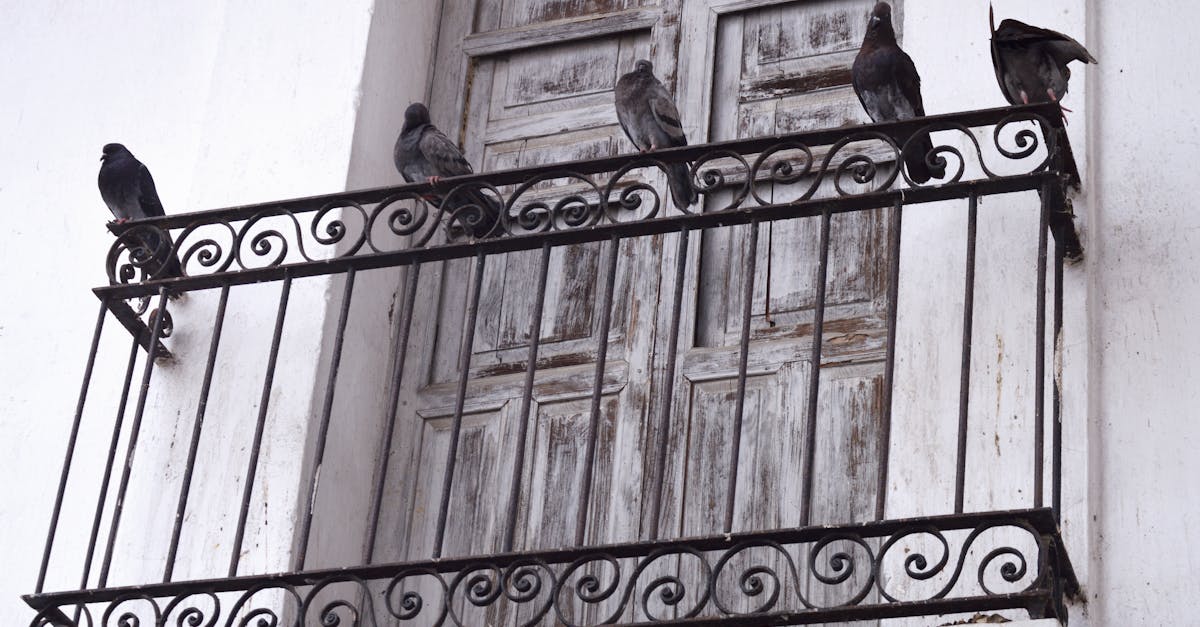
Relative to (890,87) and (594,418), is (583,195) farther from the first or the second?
(594,418)

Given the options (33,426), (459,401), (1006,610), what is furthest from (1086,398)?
(33,426)

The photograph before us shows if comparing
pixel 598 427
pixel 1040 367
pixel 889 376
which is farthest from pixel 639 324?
pixel 1040 367

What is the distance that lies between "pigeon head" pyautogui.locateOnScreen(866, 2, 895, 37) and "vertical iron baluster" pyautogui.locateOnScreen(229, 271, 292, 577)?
1728 millimetres

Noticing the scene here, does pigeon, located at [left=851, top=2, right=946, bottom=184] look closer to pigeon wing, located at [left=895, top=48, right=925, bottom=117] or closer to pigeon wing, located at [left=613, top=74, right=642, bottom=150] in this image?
pigeon wing, located at [left=895, top=48, right=925, bottom=117]

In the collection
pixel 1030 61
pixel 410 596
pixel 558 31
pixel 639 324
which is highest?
pixel 558 31

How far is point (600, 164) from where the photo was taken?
5562 mm

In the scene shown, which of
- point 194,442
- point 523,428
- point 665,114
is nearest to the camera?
point 523,428

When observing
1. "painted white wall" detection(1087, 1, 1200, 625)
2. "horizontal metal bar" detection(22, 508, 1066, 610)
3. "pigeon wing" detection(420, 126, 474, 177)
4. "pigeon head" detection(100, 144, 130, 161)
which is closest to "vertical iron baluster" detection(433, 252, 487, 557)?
"horizontal metal bar" detection(22, 508, 1066, 610)

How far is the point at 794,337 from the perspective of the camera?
5891mm

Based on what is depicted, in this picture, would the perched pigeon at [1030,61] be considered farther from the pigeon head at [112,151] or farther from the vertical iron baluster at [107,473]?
the pigeon head at [112,151]

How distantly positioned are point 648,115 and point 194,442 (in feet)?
5.15

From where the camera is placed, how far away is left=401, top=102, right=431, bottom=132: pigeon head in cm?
628

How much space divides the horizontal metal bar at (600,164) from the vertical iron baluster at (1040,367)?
23 centimetres

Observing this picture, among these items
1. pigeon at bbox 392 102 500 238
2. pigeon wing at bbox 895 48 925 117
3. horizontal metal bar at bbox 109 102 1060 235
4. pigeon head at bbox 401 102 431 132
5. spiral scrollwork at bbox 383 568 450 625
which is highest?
pigeon head at bbox 401 102 431 132
